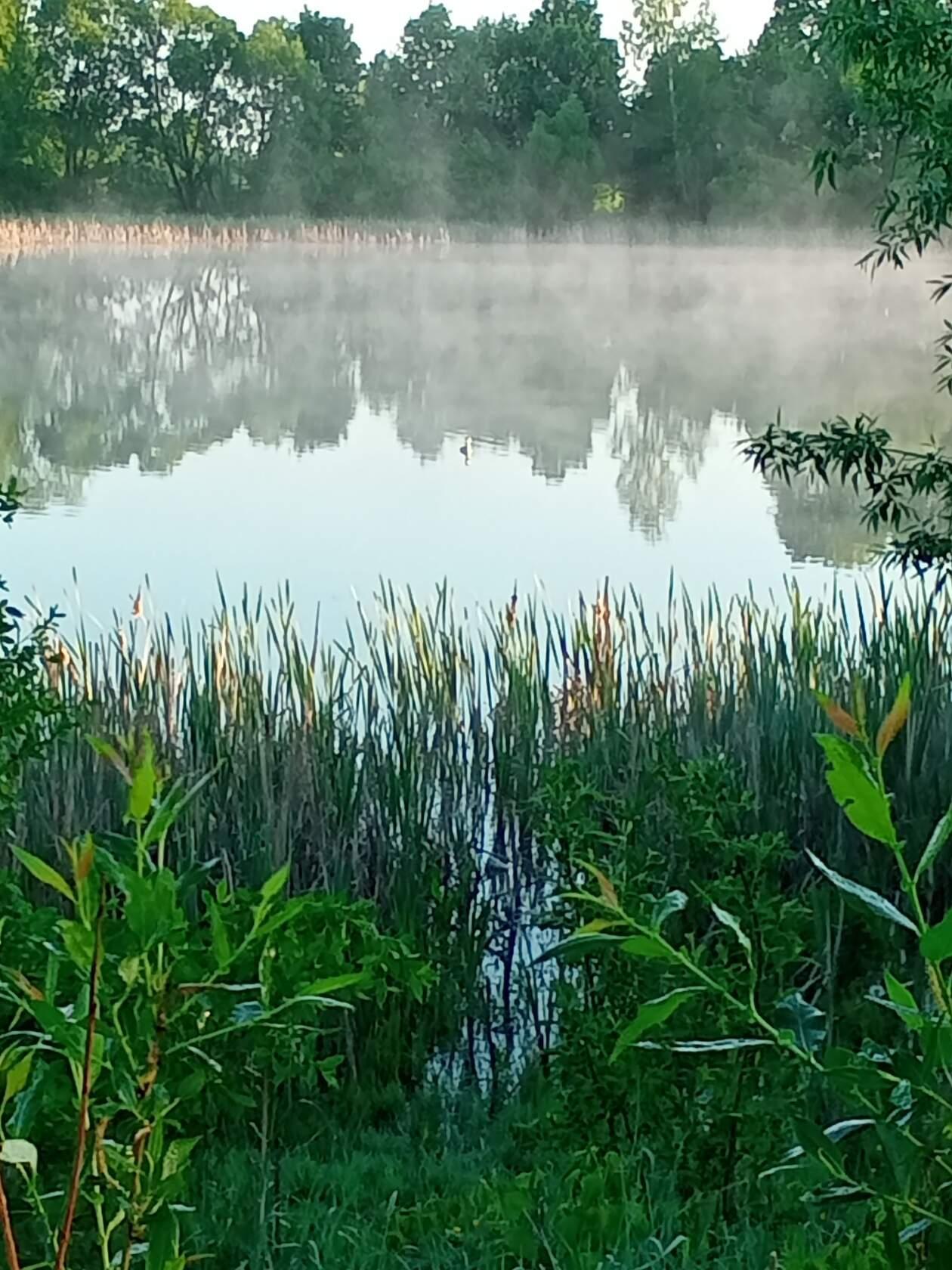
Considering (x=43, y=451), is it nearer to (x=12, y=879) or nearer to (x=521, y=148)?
(x=12, y=879)

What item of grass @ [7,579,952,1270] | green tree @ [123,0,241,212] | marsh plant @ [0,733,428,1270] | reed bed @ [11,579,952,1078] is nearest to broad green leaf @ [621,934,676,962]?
marsh plant @ [0,733,428,1270]

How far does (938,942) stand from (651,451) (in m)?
11.5

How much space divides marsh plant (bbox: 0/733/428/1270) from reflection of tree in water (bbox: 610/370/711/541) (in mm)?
7696

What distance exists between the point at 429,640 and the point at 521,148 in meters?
31.3

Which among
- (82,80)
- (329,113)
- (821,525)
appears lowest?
(821,525)

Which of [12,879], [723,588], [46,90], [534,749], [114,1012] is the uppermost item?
[46,90]

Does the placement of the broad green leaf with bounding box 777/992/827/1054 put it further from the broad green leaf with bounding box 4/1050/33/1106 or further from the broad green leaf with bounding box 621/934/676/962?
the broad green leaf with bounding box 4/1050/33/1106

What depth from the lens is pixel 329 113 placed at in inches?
1427

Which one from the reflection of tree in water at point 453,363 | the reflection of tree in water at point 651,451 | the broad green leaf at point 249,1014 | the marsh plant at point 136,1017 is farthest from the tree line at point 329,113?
the broad green leaf at point 249,1014

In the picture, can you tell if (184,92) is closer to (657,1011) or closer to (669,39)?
(669,39)

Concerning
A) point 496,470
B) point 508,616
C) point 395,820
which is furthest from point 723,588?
point 395,820

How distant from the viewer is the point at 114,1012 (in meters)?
1.23

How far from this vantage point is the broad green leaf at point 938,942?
96 centimetres

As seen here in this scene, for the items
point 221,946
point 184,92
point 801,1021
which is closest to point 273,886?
point 221,946
